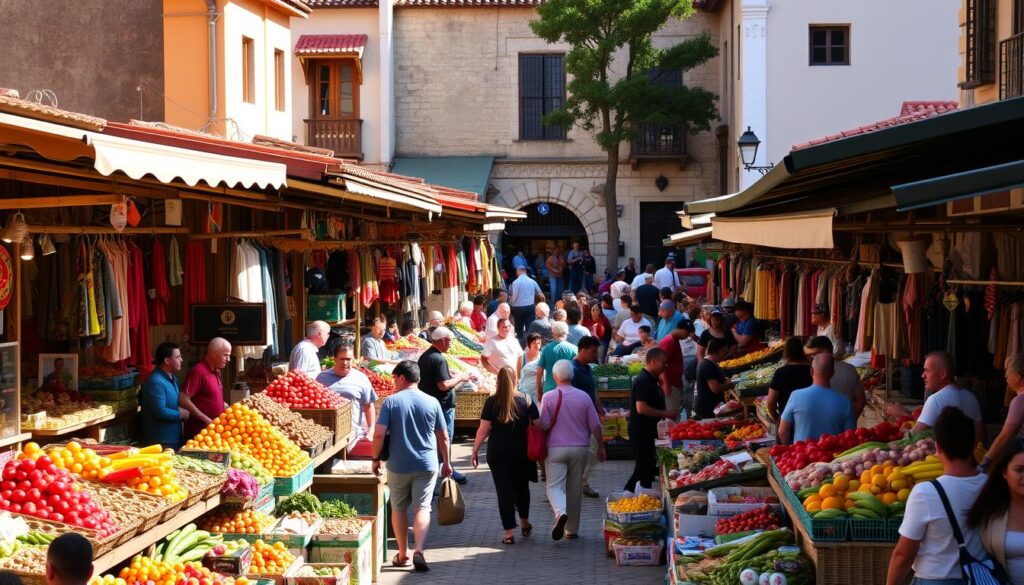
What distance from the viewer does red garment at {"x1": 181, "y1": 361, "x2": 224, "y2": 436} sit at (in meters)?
10.6

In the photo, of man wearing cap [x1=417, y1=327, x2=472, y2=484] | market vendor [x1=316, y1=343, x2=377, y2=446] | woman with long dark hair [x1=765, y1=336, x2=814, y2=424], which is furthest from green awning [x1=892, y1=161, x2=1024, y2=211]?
man wearing cap [x1=417, y1=327, x2=472, y2=484]

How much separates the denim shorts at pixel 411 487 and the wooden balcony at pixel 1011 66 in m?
7.31

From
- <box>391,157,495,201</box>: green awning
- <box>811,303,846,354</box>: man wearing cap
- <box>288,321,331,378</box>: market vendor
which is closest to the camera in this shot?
<box>288,321,331,378</box>: market vendor

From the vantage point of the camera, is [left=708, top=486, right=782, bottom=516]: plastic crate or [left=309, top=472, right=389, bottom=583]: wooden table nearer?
[left=708, top=486, right=782, bottom=516]: plastic crate

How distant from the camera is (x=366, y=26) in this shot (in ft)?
119

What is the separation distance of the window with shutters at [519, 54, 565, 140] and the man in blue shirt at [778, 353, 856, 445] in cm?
2804

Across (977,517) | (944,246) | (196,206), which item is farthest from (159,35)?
(977,517)

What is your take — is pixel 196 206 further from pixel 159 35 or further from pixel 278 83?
pixel 278 83

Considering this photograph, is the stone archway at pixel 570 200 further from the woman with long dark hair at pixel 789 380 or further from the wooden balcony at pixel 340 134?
the woman with long dark hair at pixel 789 380

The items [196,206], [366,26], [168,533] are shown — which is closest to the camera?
[168,533]

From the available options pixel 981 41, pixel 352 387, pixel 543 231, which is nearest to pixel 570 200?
pixel 543 231

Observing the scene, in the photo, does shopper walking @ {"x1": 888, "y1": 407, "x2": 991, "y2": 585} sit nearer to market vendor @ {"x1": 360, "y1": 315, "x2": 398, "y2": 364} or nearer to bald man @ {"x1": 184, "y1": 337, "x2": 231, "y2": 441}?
bald man @ {"x1": 184, "y1": 337, "x2": 231, "y2": 441}

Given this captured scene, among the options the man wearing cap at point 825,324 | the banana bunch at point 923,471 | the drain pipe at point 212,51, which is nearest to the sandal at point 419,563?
the banana bunch at point 923,471

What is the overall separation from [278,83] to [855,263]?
664 inches
